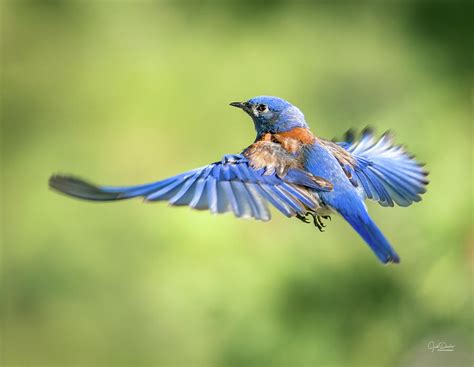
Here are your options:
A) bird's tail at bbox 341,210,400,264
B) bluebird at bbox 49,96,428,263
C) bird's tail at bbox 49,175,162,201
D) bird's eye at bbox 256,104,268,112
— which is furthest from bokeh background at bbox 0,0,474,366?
bird's tail at bbox 49,175,162,201

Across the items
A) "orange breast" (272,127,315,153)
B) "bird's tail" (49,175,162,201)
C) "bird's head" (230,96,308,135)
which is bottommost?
"bird's tail" (49,175,162,201)

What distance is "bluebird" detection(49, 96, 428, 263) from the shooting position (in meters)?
3.27

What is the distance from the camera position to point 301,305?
485cm

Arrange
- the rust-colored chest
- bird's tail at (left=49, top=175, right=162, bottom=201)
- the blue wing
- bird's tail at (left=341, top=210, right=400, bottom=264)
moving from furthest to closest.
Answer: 1. the blue wing
2. the rust-colored chest
3. bird's tail at (left=341, top=210, right=400, bottom=264)
4. bird's tail at (left=49, top=175, right=162, bottom=201)

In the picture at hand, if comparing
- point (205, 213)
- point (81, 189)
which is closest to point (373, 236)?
point (81, 189)

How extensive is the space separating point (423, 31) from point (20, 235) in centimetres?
433

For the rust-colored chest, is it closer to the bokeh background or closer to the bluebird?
the bluebird

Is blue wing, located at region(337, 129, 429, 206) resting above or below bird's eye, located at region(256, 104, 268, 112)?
below

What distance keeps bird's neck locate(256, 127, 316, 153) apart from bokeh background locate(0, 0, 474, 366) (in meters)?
1.24

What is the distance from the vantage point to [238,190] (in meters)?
3.42

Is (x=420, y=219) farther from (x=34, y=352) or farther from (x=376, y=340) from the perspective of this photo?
(x=34, y=352)

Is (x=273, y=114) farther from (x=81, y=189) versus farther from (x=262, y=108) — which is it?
(x=81, y=189)

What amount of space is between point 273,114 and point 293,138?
6.7 inches

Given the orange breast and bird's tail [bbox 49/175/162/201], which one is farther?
the orange breast
